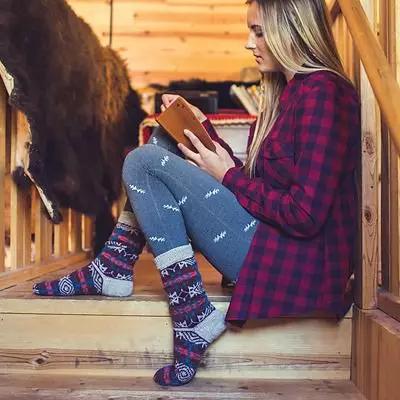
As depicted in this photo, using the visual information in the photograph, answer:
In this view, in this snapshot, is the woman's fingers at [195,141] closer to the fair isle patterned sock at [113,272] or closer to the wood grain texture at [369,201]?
the fair isle patterned sock at [113,272]

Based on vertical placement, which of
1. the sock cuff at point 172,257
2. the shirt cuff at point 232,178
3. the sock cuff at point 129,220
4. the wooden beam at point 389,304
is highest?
the shirt cuff at point 232,178

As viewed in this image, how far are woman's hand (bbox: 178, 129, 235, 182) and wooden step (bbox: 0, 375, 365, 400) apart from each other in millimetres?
424

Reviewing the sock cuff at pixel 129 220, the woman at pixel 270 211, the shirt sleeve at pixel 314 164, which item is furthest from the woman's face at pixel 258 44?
the sock cuff at pixel 129 220

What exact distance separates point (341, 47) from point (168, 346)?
2.95 feet

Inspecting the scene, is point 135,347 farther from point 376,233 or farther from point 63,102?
point 63,102

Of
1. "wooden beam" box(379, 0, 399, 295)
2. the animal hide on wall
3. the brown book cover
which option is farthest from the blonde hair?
the animal hide on wall

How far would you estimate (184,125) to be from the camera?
126cm

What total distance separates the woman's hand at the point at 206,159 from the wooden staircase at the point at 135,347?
0.88 feet

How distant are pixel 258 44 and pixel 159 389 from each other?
0.73 m

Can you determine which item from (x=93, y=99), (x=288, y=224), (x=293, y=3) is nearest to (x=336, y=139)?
(x=288, y=224)

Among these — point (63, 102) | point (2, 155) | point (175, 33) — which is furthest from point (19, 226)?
point (175, 33)

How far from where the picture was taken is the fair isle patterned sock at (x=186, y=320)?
3.71 feet

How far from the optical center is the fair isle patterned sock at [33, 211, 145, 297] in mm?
1254

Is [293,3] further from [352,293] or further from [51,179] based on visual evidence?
[51,179]
